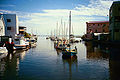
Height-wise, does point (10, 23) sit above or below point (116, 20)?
below

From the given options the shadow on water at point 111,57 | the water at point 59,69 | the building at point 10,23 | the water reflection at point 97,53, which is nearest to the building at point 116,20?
the water reflection at point 97,53

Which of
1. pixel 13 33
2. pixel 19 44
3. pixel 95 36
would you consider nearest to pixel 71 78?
pixel 19 44

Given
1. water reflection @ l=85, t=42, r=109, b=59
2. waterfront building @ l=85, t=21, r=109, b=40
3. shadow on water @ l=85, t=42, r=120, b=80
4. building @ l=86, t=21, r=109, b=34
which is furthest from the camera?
building @ l=86, t=21, r=109, b=34

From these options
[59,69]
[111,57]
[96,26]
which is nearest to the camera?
[59,69]

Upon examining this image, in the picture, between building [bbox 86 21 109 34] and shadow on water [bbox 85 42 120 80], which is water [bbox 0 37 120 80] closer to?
shadow on water [bbox 85 42 120 80]

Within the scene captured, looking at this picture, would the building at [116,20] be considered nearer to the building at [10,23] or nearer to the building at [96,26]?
the building at [96,26]

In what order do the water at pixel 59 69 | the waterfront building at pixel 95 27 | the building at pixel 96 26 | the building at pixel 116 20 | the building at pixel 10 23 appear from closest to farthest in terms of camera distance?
the water at pixel 59 69, the building at pixel 10 23, the building at pixel 116 20, the waterfront building at pixel 95 27, the building at pixel 96 26

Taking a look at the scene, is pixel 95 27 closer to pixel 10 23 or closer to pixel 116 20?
pixel 116 20

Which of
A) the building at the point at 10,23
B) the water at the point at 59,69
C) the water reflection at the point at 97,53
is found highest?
the building at the point at 10,23

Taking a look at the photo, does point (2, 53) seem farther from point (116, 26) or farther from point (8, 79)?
point (116, 26)

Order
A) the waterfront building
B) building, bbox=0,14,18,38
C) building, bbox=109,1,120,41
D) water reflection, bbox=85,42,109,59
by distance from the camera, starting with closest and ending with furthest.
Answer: water reflection, bbox=85,42,109,59 < building, bbox=0,14,18,38 < building, bbox=109,1,120,41 < the waterfront building

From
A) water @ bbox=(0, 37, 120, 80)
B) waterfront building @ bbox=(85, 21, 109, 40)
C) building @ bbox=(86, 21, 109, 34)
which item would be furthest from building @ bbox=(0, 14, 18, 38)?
building @ bbox=(86, 21, 109, 34)

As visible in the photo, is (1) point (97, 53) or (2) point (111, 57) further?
(1) point (97, 53)

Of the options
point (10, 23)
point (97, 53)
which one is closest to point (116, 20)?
point (97, 53)
